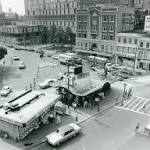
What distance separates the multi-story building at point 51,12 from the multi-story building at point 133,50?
1619 inches

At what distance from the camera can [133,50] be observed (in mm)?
61156

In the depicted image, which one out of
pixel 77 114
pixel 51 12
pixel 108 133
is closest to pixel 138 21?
pixel 51 12

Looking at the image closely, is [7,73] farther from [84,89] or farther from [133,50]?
[133,50]

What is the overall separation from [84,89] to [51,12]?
8392 centimetres

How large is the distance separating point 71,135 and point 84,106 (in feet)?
29.7

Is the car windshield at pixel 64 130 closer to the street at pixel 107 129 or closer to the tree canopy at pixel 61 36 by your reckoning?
the street at pixel 107 129

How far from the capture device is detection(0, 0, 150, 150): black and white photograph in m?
27.3

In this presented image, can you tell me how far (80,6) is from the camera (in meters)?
99.9

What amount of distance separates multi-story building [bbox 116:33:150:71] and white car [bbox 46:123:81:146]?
36835 millimetres

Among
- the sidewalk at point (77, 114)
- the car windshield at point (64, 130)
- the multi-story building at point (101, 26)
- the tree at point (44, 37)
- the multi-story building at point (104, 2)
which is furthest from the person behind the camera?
the tree at point (44, 37)

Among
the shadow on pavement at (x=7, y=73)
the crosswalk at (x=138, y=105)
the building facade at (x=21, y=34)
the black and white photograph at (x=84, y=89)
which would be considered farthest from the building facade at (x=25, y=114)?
the building facade at (x=21, y=34)

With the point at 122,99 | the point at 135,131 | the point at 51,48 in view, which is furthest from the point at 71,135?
the point at 51,48

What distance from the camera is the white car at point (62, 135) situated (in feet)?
86.2

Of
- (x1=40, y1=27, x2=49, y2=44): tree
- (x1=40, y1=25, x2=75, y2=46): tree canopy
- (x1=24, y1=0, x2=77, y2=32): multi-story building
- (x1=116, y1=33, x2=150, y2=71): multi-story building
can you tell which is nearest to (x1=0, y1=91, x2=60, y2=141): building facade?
(x1=116, y1=33, x2=150, y2=71): multi-story building
